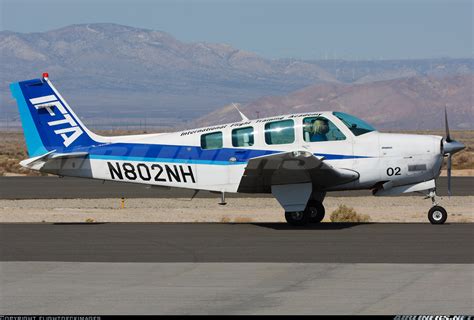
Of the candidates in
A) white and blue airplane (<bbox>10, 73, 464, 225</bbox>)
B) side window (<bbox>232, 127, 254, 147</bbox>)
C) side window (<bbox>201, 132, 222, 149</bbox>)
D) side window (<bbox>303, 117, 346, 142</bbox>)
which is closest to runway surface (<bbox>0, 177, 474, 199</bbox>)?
white and blue airplane (<bbox>10, 73, 464, 225</bbox>)

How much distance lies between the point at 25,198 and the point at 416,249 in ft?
63.9

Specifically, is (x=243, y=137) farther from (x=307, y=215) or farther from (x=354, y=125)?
(x=354, y=125)

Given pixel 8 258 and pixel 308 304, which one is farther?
pixel 8 258

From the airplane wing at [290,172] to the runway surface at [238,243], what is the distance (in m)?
0.88

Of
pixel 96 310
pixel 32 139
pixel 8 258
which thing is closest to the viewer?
pixel 96 310

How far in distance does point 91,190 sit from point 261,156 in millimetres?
18072

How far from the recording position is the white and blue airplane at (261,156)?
65.3 feet

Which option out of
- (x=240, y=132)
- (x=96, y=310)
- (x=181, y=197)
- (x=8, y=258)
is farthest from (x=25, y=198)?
(x=96, y=310)

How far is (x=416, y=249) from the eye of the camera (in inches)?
634

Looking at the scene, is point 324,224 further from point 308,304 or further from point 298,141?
point 308,304

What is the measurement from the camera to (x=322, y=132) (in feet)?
65.5

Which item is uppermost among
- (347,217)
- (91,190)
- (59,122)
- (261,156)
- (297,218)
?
(59,122)

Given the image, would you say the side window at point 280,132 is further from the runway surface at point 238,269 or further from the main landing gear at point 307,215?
the runway surface at point 238,269

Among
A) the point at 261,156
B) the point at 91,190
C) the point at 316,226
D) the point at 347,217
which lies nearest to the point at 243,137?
the point at 261,156
